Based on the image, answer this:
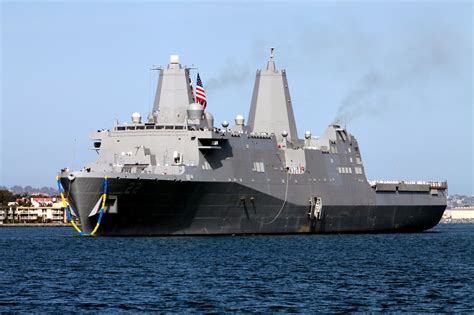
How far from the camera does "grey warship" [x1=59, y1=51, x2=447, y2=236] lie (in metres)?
57.2

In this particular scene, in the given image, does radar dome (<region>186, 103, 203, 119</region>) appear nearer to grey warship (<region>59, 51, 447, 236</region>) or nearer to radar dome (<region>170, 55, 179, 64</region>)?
grey warship (<region>59, 51, 447, 236</region>)

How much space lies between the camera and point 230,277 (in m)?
39.2

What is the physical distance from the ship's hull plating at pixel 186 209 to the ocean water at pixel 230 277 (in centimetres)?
121

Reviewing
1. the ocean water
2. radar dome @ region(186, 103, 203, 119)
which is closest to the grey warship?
radar dome @ region(186, 103, 203, 119)

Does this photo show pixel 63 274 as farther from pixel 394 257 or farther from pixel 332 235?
pixel 332 235

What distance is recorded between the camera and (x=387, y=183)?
77.2m

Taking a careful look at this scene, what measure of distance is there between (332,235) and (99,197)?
19.6m

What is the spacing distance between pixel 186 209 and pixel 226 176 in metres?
3.41

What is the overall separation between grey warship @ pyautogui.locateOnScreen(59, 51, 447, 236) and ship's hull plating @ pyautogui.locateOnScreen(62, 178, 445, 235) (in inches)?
2.4

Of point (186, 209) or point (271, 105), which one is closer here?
point (186, 209)

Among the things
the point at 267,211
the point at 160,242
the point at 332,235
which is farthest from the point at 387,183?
the point at 160,242

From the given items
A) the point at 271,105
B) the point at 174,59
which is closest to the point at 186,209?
the point at 174,59

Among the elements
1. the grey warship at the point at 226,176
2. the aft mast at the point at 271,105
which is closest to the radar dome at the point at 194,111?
the grey warship at the point at 226,176

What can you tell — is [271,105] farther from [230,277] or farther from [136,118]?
[230,277]
